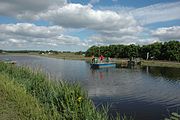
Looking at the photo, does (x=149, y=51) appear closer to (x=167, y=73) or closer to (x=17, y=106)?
(x=167, y=73)

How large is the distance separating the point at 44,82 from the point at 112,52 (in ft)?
293

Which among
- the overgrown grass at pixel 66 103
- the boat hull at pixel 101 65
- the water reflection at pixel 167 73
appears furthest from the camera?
the boat hull at pixel 101 65

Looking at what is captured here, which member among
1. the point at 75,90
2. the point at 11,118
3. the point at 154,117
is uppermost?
the point at 75,90

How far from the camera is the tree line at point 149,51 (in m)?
69.2

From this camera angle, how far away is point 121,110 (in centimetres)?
1594

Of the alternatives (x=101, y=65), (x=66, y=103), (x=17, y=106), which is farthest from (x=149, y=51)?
(x=66, y=103)

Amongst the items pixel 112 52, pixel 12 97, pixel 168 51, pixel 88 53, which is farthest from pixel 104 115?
pixel 88 53

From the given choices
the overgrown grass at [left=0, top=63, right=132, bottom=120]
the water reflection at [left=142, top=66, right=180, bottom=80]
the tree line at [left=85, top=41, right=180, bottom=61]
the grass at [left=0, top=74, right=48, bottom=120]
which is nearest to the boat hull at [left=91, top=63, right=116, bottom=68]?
the water reflection at [left=142, top=66, right=180, bottom=80]

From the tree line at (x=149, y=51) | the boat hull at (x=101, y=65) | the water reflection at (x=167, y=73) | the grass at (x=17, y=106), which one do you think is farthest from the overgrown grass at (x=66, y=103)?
the tree line at (x=149, y=51)

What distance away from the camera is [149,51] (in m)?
78.8

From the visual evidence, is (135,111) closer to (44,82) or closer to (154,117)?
(154,117)

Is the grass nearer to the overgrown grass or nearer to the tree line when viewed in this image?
the overgrown grass

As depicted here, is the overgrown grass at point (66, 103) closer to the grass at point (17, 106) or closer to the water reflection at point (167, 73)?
the grass at point (17, 106)

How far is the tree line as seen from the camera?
227ft
